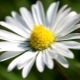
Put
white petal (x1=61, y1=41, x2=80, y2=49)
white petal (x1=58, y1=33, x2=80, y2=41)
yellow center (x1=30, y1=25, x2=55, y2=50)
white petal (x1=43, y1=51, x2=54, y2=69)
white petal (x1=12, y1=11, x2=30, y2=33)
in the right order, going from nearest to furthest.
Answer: white petal (x1=43, y1=51, x2=54, y2=69)
white petal (x1=61, y1=41, x2=80, y2=49)
white petal (x1=58, y1=33, x2=80, y2=41)
yellow center (x1=30, y1=25, x2=55, y2=50)
white petal (x1=12, y1=11, x2=30, y2=33)

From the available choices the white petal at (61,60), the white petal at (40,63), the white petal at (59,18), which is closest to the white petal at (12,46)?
the white petal at (40,63)

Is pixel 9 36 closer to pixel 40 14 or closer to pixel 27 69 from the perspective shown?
pixel 40 14

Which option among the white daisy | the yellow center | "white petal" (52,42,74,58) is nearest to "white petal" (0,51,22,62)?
the white daisy

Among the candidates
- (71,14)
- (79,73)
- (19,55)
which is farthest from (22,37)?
(79,73)

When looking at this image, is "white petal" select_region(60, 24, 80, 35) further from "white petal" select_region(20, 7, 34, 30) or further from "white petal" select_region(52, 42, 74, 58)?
"white petal" select_region(20, 7, 34, 30)

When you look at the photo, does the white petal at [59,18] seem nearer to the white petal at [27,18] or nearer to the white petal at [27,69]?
the white petal at [27,18]

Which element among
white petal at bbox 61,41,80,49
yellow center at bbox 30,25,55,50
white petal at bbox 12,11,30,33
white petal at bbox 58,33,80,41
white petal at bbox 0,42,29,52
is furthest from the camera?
white petal at bbox 12,11,30,33

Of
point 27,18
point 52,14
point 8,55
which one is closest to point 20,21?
point 27,18

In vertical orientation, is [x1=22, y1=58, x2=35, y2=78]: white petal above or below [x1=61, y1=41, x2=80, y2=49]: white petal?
below

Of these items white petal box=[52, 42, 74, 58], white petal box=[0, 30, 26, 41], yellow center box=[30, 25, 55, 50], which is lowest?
white petal box=[52, 42, 74, 58]

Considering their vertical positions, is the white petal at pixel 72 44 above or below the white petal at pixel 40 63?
above
